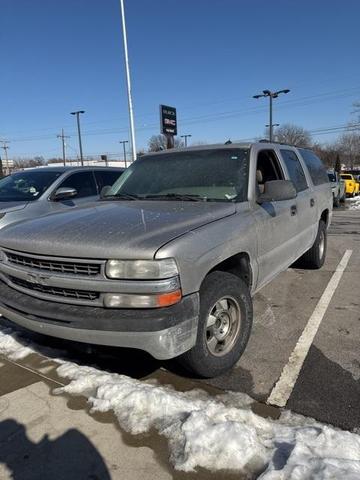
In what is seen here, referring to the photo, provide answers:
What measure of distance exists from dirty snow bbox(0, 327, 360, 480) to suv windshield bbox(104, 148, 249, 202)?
5.88ft

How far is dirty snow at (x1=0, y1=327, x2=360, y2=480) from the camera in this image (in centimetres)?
220

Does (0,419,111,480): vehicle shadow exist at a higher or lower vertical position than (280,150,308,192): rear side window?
lower

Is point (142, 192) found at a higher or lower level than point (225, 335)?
higher

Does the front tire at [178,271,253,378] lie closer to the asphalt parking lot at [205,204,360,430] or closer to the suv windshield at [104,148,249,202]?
the asphalt parking lot at [205,204,360,430]

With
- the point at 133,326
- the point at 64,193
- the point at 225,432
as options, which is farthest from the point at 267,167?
the point at 64,193

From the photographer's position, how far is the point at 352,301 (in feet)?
16.6

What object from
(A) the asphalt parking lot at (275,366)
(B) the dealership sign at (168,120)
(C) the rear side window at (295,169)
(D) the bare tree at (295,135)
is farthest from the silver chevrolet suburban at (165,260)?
(D) the bare tree at (295,135)

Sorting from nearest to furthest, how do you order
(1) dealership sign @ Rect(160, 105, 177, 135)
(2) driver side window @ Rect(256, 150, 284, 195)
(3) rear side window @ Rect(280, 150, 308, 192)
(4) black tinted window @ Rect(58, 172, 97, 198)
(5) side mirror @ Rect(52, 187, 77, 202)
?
(2) driver side window @ Rect(256, 150, 284, 195) → (3) rear side window @ Rect(280, 150, 308, 192) → (5) side mirror @ Rect(52, 187, 77, 202) → (4) black tinted window @ Rect(58, 172, 97, 198) → (1) dealership sign @ Rect(160, 105, 177, 135)

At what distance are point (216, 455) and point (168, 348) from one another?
679mm

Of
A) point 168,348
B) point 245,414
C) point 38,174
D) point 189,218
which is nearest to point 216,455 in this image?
point 245,414

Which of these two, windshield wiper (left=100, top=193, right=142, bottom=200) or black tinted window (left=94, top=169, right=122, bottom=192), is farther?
black tinted window (left=94, top=169, right=122, bottom=192)

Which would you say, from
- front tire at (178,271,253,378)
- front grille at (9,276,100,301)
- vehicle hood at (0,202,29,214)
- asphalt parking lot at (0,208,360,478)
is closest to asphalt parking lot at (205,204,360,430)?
asphalt parking lot at (0,208,360,478)

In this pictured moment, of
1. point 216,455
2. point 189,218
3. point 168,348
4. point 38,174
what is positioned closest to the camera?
point 216,455

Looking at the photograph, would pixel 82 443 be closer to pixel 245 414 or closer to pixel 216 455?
pixel 216 455
